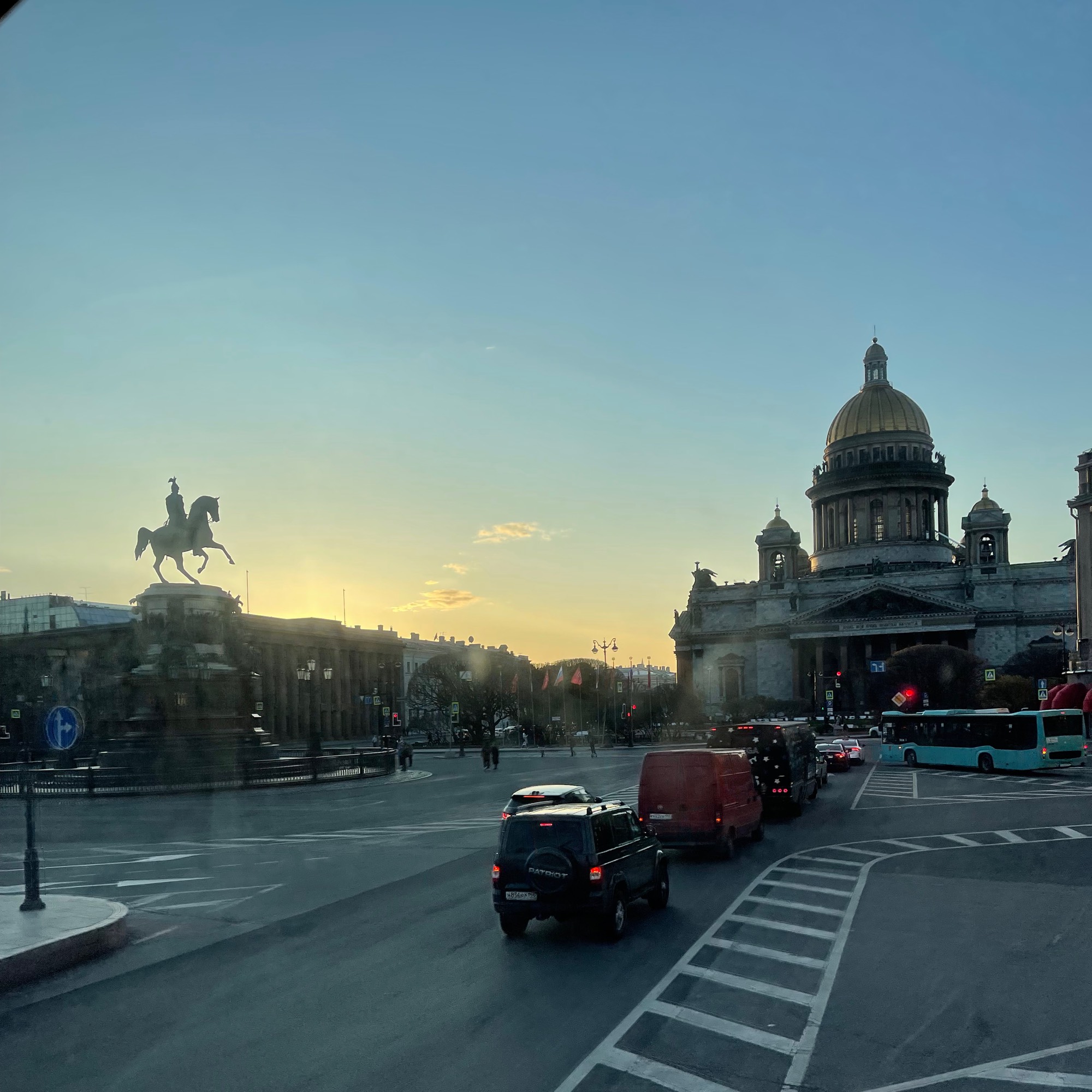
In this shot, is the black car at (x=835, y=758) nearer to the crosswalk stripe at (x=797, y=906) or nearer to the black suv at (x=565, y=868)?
the crosswalk stripe at (x=797, y=906)

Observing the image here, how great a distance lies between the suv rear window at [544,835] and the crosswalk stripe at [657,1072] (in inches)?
195

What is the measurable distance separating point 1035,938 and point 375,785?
36136 mm

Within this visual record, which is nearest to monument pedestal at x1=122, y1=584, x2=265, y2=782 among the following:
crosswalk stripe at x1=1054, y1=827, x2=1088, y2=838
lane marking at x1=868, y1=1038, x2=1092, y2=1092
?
crosswalk stripe at x1=1054, y1=827, x2=1088, y2=838

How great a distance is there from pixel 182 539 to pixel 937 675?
77.0 m

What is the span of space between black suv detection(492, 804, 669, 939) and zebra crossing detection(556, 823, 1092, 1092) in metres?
1.31

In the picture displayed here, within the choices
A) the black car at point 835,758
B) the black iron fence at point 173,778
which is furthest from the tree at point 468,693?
the black iron fence at point 173,778

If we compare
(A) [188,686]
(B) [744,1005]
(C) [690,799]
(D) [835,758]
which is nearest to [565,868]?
(B) [744,1005]

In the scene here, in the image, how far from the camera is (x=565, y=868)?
1455cm

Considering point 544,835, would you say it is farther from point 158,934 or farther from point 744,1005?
point 158,934

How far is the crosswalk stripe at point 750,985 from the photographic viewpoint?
11.6 metres

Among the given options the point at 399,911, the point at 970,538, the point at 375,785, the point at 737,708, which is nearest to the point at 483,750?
the point at 375,785

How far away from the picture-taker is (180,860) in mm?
23531

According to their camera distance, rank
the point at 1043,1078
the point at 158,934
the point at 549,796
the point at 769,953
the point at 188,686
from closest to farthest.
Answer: the point at 1043,1078 → the point at 769,953 → the point at 158,934 → the point at 549,796 → the point at 188,686

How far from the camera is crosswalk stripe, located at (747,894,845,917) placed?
16.3 meters
